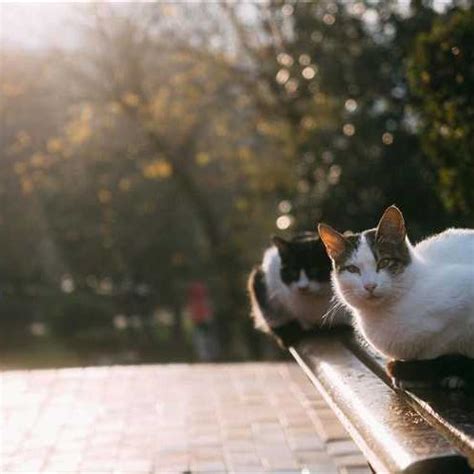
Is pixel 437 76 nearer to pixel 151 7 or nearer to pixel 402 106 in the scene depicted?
pixel 402 106

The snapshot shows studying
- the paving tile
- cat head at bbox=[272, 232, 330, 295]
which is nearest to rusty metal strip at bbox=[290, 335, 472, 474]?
cat head at bbox=[272, 232, 330, 295]

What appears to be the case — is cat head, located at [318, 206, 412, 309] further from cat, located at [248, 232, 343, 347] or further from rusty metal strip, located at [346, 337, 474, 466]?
cat, located at [248, 232, 343, 347]

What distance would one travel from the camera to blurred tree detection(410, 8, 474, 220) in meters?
6.77

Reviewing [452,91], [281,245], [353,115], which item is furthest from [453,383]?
[353,115]

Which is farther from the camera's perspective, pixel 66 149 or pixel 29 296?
pixel 29 296

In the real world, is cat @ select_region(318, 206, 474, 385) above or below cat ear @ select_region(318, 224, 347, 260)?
below

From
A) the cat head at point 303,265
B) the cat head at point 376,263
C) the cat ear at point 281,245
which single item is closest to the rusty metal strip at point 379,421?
the cat head at point 376,263

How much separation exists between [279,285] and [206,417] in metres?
2.04

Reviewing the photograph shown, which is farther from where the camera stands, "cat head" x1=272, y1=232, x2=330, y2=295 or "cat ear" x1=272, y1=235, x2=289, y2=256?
"cat ear" x1=272, y1=235, x2=289, y2=256

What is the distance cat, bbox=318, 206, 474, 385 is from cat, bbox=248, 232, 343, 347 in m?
1.90

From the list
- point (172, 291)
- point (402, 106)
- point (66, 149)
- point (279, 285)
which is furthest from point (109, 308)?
point (279, 285)

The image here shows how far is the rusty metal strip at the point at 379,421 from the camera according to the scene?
246 centimetres

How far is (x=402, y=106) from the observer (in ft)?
45.0

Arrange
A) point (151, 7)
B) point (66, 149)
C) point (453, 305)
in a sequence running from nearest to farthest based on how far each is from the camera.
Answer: point (453, 305), point (151, 7), point (66, 149)
